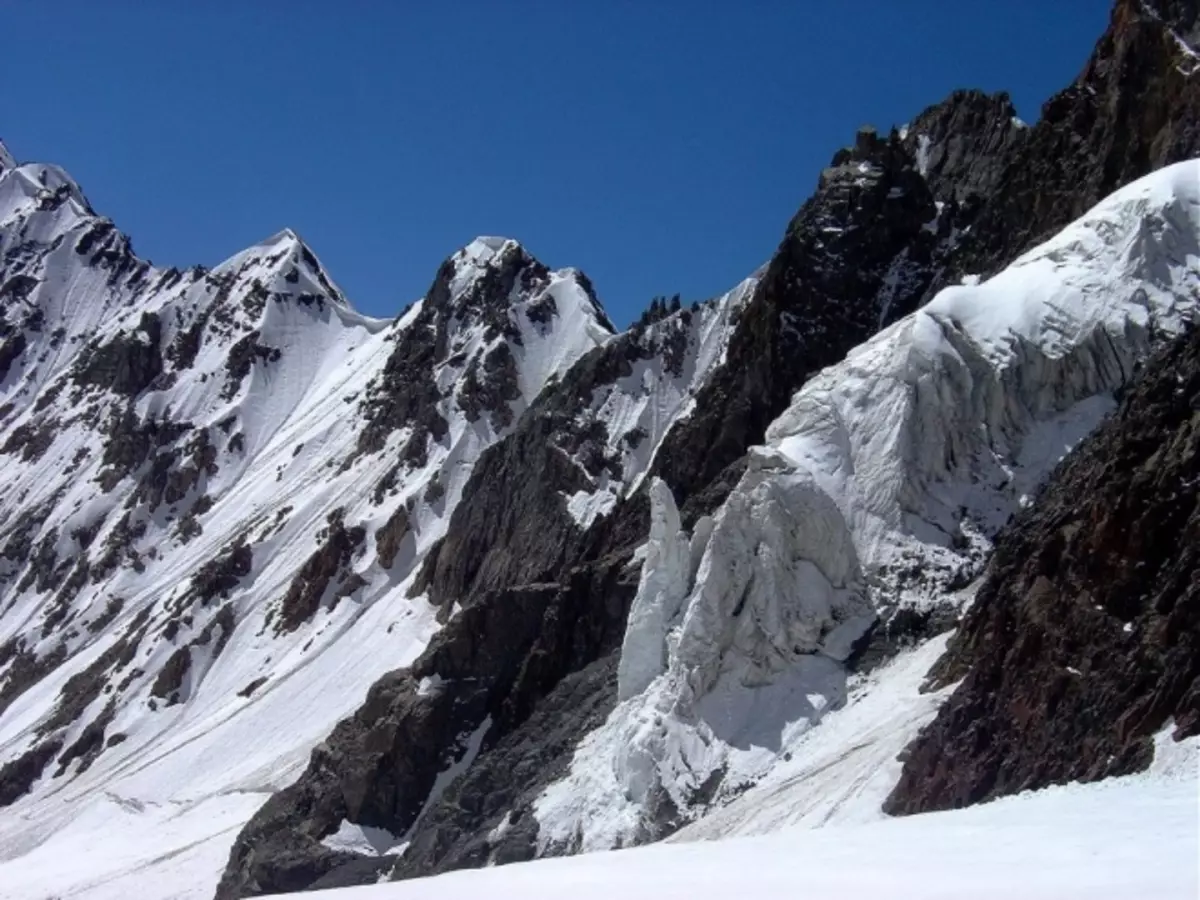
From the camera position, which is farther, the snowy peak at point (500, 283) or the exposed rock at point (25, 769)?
the snowy peak at point (500, 283)

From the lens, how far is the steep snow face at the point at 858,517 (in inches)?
1350

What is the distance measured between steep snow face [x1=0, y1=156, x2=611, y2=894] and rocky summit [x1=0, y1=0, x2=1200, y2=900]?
426mm

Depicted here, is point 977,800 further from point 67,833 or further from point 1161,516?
point 67,833

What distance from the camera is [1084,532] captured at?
87.9 ft

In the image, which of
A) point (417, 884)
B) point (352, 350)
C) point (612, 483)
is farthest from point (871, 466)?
point (352, 350)

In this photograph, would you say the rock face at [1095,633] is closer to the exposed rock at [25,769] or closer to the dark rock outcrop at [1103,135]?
the dark rock outcrop at [1103,135]

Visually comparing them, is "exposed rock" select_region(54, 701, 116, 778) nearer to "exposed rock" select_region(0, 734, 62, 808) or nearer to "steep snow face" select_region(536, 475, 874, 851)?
"exposed rock" select_region(0, 734, 62, 808)

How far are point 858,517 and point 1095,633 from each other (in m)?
13.7

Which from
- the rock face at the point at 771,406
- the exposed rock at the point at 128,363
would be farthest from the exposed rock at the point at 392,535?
the exposed rock at the point at 128,363

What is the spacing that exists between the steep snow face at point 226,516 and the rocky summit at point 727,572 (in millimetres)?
426

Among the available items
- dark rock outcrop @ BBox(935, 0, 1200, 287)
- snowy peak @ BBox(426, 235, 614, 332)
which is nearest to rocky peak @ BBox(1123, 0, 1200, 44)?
dark rock outcrop @ BBox(935, 0, 1200, 287)

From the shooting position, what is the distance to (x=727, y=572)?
3738 cm

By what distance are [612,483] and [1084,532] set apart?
46.6m

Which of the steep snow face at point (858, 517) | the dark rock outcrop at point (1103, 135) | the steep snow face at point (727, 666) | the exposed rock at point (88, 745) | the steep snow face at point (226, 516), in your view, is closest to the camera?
the steep snow face at point (727, 666)
